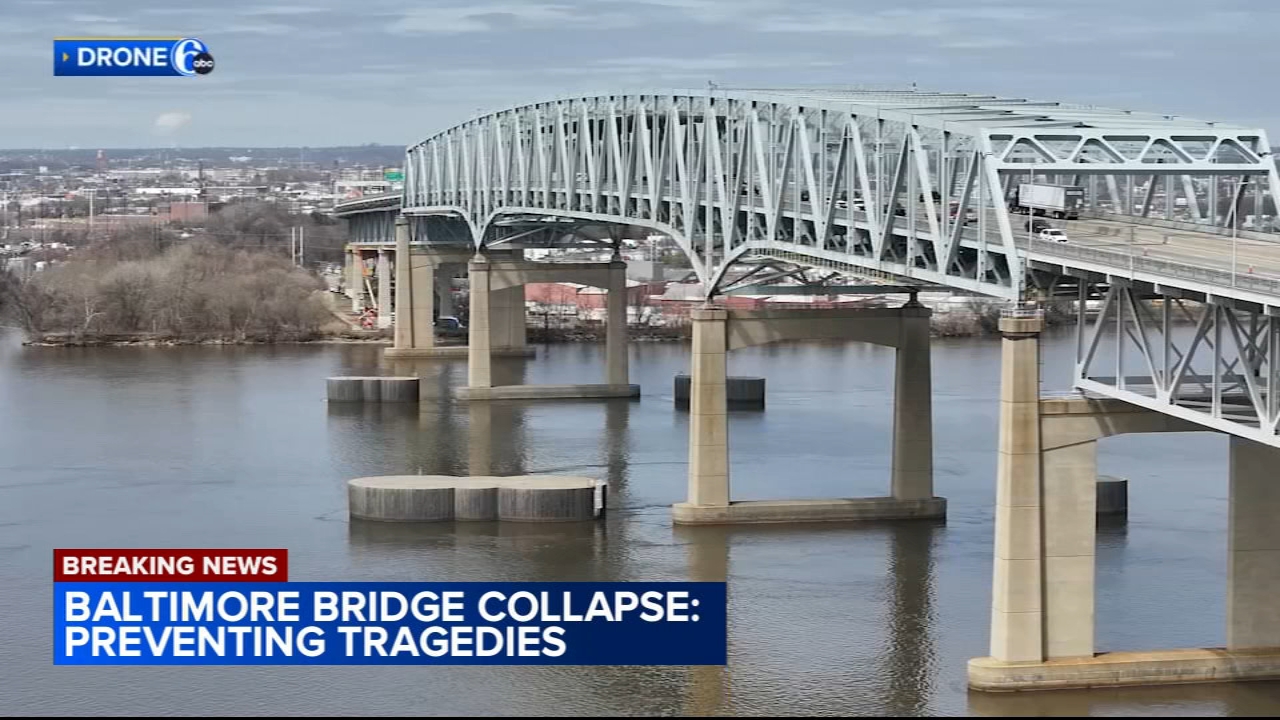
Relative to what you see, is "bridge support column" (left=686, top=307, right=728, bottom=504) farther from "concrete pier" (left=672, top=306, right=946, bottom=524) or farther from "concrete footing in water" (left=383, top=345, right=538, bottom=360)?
"concrete footing in water" (left=383, top=345, right=538, bottom=360)

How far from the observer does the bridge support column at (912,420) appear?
165 ft

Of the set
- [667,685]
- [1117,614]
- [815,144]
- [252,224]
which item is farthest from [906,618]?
[252,224]

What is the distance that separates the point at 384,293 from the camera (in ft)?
407

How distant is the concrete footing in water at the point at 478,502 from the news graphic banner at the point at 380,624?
7882mm

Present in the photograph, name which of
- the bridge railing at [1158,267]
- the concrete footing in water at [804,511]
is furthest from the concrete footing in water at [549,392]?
the bridge railing at [1158,267]

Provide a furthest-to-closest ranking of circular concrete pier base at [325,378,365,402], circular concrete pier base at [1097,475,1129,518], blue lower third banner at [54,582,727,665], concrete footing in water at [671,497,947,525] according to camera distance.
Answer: circular concrete pier base at [325,378,365,402] → circular concrete pier base at [1097,475,1129,518] → concrete footing in water at [671,497,947,525] → blue lower third banner at [54,582,727,665]

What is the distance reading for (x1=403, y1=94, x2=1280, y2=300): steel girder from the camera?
38750mm

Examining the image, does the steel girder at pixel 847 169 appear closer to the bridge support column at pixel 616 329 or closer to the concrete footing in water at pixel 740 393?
the bridge support column at pixel 616 329

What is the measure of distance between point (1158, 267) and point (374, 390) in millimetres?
52019

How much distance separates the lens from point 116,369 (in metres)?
97.1

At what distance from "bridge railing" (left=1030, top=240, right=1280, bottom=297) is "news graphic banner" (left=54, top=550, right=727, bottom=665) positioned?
8.39m

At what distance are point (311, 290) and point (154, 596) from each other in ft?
313

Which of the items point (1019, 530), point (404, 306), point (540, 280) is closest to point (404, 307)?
point (404, 306)

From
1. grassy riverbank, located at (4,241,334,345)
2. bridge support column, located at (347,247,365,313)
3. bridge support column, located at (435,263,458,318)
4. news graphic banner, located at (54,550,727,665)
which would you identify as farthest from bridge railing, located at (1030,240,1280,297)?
bridge support column, located at (347,247,365,313)
